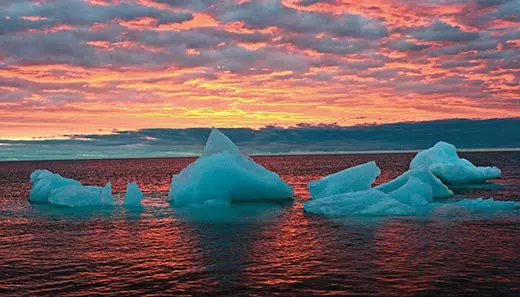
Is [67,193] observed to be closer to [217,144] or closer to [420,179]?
[217,144]

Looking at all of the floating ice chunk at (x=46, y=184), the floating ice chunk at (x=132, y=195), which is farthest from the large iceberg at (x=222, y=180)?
the floating ice chunk at (x=46, y=184)

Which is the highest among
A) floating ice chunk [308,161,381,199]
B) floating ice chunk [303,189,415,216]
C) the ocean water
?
floating ice chunk [308,161,381,199]

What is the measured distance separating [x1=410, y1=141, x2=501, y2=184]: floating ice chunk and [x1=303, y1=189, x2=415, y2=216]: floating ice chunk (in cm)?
2572

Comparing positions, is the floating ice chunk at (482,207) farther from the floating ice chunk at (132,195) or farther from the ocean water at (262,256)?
the floating ice chunk at (132,195)

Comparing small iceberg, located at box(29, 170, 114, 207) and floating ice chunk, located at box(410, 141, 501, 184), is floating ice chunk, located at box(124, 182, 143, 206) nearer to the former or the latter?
small iceberg, located at box(29, 170, 114, 207)

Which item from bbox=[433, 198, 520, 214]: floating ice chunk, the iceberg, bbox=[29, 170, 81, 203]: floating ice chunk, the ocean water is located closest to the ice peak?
the ocean water

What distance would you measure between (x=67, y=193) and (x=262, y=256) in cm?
2323

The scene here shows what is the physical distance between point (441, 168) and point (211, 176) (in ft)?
99.7

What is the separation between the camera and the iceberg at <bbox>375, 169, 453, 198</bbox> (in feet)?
107

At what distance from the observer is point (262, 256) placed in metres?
16.6

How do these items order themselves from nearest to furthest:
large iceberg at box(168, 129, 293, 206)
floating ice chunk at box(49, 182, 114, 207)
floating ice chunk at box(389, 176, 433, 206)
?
floating ice chunk at box(389, 176, 433, 206) < large iceberg at box(168, 129, 293, 206) < floating ice chunk at box(49, 182, 114, 207)

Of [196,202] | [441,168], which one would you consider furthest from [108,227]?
[441,168]

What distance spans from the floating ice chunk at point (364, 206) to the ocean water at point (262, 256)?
1.34 meters

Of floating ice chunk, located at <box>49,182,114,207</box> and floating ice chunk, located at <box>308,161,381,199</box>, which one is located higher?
floating ice chunk, located at <box>308,161,381,199</box>
